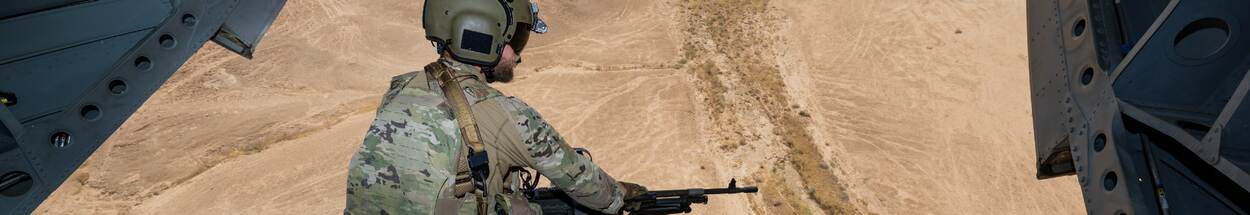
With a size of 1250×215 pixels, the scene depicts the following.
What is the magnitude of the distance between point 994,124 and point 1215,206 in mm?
7241

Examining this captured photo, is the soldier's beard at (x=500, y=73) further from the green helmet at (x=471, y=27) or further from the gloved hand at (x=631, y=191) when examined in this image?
the gloved hand at (x=631, y=191)

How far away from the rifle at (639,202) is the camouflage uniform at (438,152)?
102 cm

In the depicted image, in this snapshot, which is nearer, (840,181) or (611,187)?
(611,187)

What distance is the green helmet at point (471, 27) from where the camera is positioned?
12.8ft

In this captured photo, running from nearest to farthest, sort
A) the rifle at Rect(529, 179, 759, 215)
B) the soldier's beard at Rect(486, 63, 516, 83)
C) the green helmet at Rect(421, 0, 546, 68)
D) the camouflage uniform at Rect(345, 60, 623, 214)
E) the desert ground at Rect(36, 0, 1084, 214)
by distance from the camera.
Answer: the camouflage uniform at Rect(345, 60, 623, 214) → the green helmet at Rect(421, 0, 546, 68) → the soldier's beard at Rect(486, 63, 516, 83) → the rifle at Rect(529, 179, 759, 215) → the desert ground at Rect(36, 0, 1084, 214)

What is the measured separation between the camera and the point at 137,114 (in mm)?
11797

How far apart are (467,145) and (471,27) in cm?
63

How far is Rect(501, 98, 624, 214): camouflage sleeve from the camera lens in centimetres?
381

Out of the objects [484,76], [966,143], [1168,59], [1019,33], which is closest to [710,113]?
[966,143]

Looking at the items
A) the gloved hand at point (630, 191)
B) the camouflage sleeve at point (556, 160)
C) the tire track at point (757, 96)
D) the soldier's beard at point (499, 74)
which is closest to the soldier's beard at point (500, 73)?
the soldier's beard at point (499, 74)

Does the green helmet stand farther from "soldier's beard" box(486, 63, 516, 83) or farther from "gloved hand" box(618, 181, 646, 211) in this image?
"gloved hand" box(618, 181, 646, 211)

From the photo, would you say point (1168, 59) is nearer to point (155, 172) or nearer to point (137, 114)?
point (155, 172)

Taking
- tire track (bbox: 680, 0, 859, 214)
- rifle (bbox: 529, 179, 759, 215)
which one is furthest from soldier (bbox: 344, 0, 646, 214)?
tire track (bbox: 680, 0, 859, 214)

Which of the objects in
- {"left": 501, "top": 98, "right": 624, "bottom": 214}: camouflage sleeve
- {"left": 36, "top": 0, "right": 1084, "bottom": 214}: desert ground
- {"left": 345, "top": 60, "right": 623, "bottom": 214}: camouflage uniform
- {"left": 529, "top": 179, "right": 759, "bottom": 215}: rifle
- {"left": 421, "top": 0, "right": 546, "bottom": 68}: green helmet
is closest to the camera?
{"left": 345, "top": 60, "right": 623, "bottom": 214}: camouflage uniform
